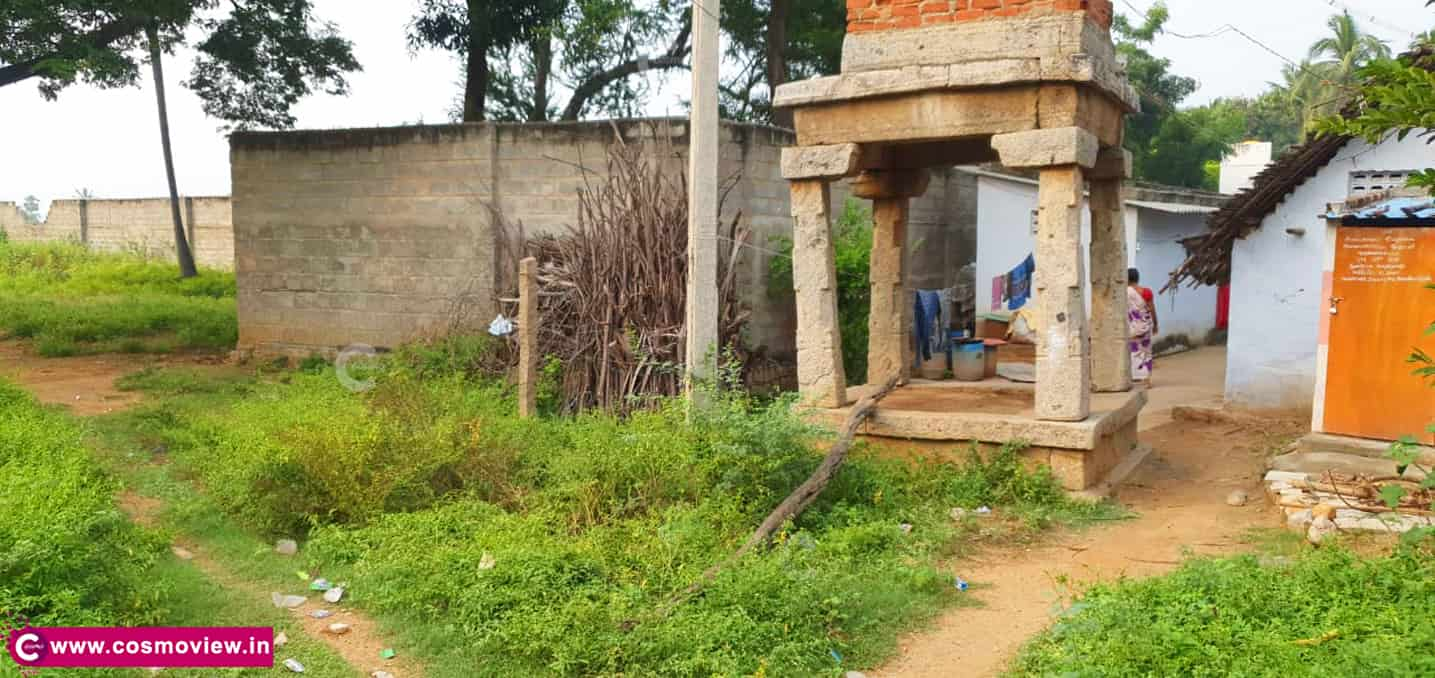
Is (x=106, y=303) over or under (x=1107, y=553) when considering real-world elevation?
over

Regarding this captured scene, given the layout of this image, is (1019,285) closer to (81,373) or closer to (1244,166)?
(81,373)

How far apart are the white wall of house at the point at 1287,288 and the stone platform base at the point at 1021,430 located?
2.47m

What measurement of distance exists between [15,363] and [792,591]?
1155 centimetres

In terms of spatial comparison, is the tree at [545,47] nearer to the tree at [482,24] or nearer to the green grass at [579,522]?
the tree at [482,24]

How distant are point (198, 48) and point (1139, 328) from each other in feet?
41.2

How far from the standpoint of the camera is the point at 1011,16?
23.4 ft

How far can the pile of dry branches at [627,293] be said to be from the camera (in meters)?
9.16

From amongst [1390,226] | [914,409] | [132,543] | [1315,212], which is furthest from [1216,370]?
[132,543]

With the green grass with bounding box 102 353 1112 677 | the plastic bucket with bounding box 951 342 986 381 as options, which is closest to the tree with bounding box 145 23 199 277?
the green grass with bounding box 102 353 1112 677


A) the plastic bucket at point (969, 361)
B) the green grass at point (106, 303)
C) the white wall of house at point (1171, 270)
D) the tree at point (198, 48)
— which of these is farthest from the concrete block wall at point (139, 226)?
the plastic bucket at point (969, 361)

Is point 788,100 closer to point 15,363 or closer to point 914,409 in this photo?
point 914,409

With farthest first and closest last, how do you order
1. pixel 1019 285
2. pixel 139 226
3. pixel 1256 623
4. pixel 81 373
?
pixel 139 226 → pixel 1019 285 → pixel 81 373 → pixel 1256 623

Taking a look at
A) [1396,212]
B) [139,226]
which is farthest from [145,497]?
[139,226]

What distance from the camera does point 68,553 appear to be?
4.48 metres
